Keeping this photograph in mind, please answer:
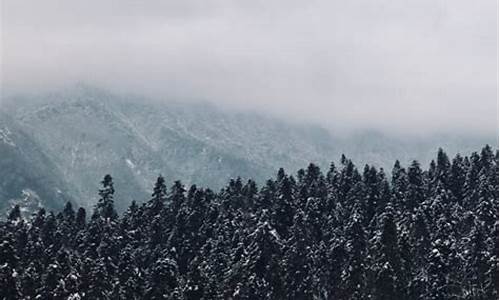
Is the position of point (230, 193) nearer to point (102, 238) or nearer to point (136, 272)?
point (102, 238)

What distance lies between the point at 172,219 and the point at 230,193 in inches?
450

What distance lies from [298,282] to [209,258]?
17501 mm

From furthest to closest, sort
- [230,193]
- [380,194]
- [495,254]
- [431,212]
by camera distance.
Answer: [230,193] < [380,194] < [431,212] < [495,254]

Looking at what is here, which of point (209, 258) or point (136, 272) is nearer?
point (136, 272)

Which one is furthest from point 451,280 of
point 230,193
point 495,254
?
point 230,193

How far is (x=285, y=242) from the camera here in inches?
4936

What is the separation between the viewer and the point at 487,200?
130 m

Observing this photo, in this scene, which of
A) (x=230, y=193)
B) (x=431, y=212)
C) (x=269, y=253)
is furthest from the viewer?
(x=230, y=193)

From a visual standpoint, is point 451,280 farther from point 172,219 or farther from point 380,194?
point 172,219

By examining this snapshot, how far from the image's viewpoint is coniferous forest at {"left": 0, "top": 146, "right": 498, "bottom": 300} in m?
107

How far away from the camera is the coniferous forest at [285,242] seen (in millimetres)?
106875

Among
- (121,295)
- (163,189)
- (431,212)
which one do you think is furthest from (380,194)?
(121,295)

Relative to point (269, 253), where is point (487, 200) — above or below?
above

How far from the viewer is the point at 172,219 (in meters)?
148
